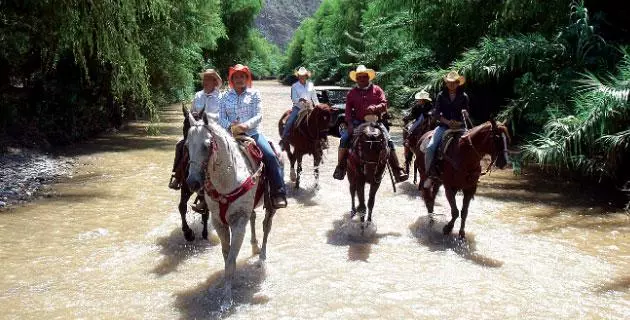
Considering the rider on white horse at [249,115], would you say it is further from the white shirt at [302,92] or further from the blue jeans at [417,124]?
the blue jeans at [417,124]

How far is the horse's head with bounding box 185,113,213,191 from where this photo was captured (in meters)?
4.72

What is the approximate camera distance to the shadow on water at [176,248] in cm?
682

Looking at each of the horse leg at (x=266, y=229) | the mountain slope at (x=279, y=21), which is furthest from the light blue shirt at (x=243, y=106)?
the mountain slope at (x=279, y=21)

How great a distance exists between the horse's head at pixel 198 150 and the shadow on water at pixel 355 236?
330 cm

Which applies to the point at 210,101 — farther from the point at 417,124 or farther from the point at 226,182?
the point at 417,124

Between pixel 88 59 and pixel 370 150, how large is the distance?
11.6m

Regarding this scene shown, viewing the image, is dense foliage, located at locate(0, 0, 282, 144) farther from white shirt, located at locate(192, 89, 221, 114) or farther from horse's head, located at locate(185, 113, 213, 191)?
horse's head, located at locate(185, 113, 213, 191)

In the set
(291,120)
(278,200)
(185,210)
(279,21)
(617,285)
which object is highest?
(279,21)

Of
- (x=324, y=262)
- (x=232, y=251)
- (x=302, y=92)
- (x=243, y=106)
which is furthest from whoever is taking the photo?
(x=302, y=92)

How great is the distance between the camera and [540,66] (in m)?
13.6

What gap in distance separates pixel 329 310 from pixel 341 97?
18.3 meters

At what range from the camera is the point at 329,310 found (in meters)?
5.64

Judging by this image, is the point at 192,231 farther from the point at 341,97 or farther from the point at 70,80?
the point at 341,97

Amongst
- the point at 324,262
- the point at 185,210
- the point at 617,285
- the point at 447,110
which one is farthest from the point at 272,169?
the point at 617,285
